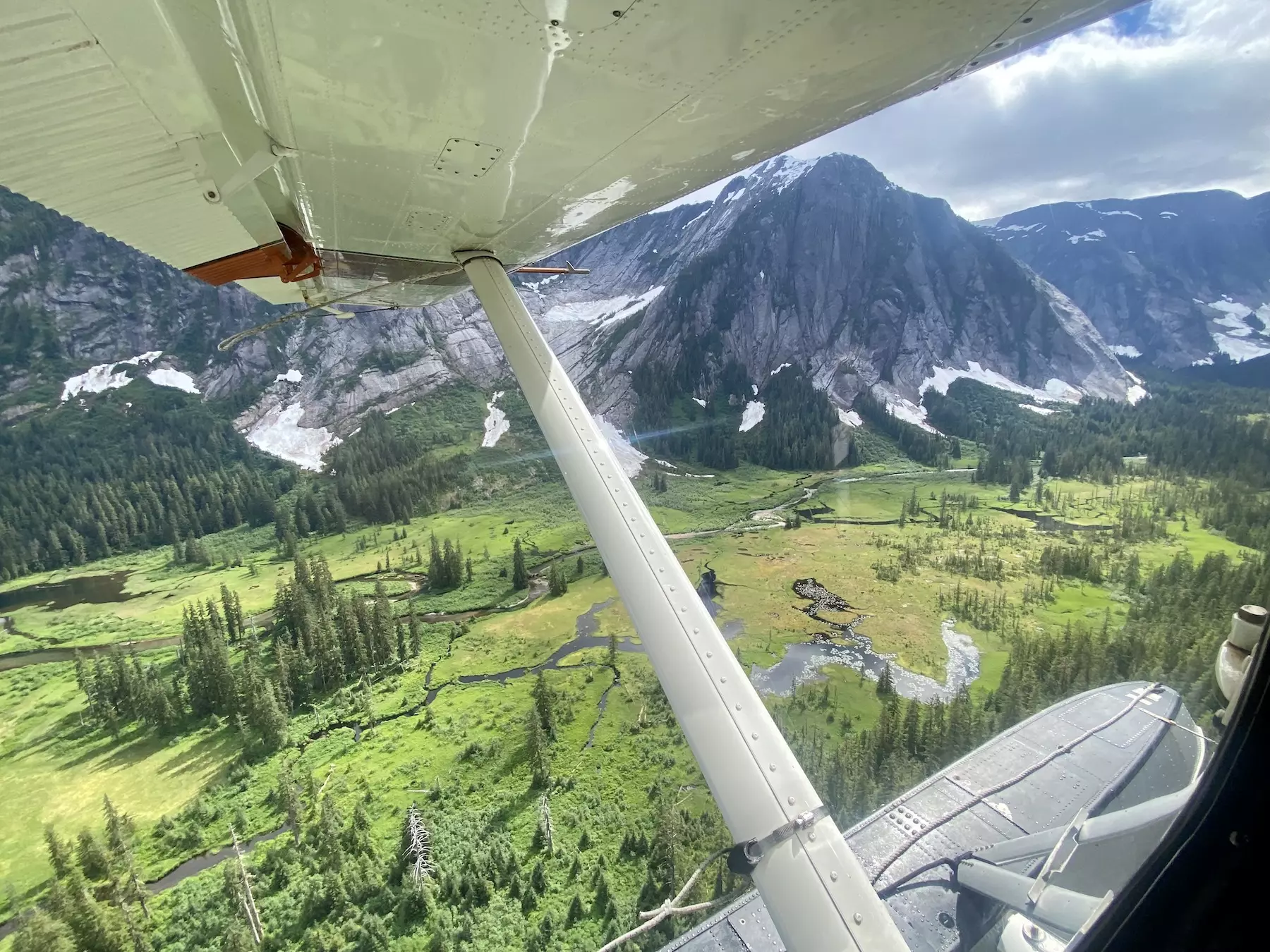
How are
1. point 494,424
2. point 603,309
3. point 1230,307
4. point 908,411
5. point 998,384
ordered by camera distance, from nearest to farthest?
point 1230,307
point 494,424
point 908,411
point 998,384
point 603,309

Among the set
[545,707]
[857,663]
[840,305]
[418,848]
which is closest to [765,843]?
[418,848]

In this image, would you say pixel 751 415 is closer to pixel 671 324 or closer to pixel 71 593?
pixel 671 324

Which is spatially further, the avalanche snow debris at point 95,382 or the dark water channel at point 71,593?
the avalanche snow debris at point 95,382

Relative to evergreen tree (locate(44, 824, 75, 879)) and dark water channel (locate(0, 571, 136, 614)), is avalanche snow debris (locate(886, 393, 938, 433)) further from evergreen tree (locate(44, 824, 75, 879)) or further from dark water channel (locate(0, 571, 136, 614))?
dark water channel (locate(0, 571, 136, 614))

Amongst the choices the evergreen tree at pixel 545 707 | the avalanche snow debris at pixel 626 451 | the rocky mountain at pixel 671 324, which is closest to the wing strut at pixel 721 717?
the evergreen tree at pixel 545 707

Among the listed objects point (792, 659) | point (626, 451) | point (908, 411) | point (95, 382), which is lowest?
point (792, 659)

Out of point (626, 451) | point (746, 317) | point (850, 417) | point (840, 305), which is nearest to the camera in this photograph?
point (626, 451)

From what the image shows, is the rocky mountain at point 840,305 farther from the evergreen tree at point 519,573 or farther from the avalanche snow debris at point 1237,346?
the evergreen tree at point 519,573
